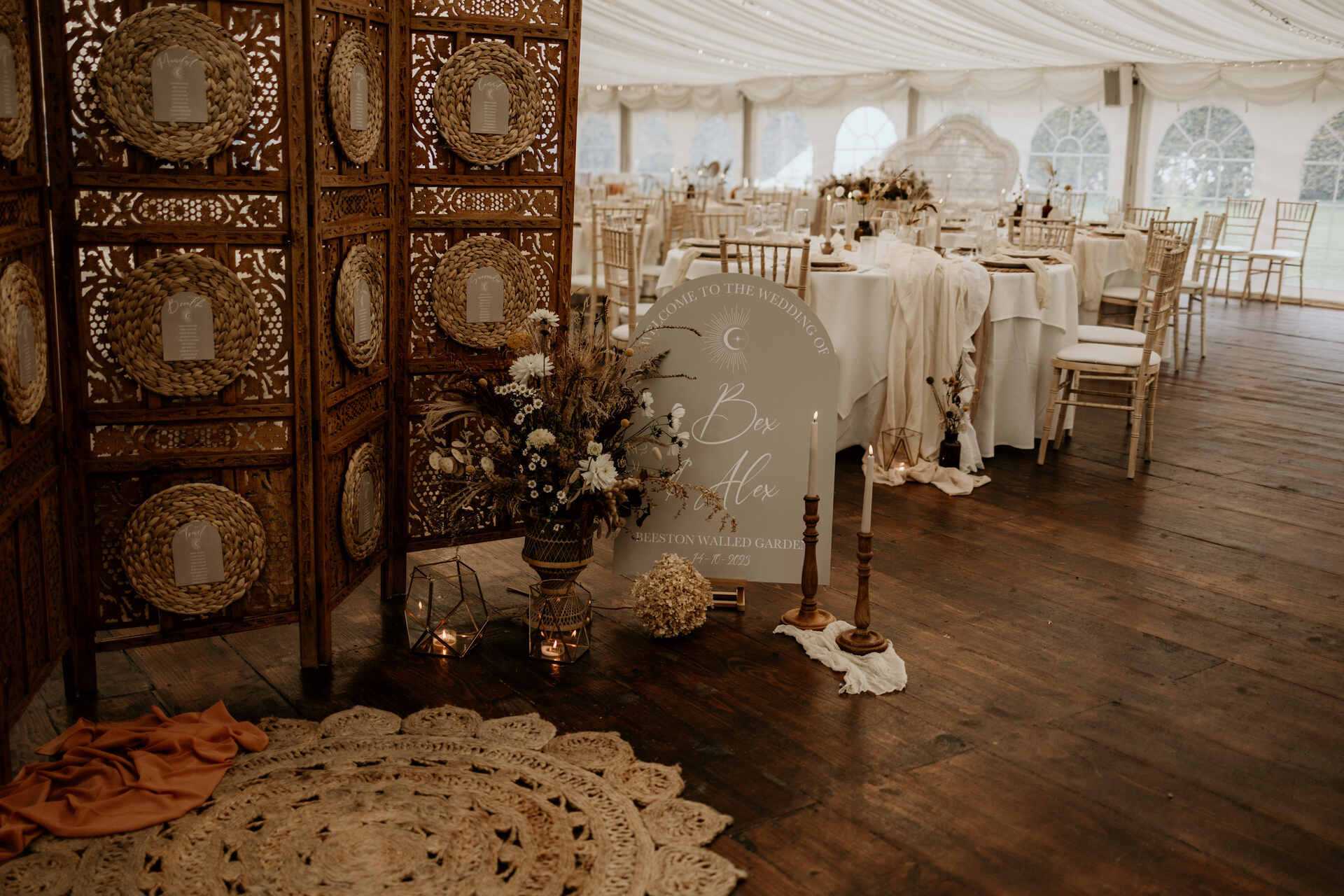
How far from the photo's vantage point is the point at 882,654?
342 centimetres

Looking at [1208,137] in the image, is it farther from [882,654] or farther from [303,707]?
[303,707]

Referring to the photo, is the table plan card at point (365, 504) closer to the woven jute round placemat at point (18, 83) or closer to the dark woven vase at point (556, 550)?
the dark woven vase at point (556, 550)

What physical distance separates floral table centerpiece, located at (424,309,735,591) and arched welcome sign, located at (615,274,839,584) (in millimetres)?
148

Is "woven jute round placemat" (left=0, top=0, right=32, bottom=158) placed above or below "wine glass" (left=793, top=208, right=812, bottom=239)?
above

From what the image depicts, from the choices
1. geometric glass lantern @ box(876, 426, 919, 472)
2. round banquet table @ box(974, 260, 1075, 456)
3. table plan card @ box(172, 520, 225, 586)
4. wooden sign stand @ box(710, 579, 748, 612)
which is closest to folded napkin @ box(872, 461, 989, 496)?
geometric glass lantern @ box(876, 426, 919, 472)

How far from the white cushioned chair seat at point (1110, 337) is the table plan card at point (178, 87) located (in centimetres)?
466

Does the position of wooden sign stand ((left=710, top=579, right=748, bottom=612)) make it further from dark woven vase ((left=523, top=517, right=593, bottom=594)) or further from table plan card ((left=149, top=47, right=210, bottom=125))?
table plan card ((left=149, top=47, right=210, bottom=125))

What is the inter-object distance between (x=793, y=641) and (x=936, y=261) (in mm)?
2692

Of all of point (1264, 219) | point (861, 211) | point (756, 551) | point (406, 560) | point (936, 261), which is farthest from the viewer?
point (1264, 219)

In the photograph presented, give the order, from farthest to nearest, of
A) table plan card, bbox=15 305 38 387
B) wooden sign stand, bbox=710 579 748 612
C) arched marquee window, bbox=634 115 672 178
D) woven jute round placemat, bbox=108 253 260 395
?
arched marquee window, bbox=634 115 672 178 → wooden sign stand, bbox=710 579 748 612 → woven jute round placemat, bbox=108 253 260 395 → table plan card, bbox=15 305 38 387

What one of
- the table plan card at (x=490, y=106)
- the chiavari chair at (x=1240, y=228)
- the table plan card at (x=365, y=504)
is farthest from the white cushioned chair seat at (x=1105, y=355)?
the chiavari chair at (x=1240, y=228)

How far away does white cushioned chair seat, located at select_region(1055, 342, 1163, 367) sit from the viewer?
18.2 ft

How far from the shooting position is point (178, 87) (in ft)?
9.23

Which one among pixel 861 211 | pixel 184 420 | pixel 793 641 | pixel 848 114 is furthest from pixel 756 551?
pixel 848 114
